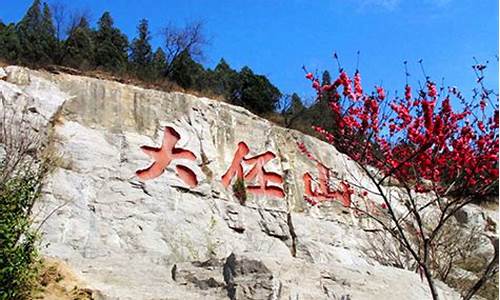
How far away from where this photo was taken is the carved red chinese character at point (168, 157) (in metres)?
10.1

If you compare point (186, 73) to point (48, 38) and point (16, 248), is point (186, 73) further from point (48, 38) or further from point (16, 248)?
point (16, 248)

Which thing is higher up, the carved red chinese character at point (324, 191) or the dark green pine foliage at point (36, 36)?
the dark green pine foliage at point (36, 36)

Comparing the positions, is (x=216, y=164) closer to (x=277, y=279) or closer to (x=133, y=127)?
(x=133, y=127)

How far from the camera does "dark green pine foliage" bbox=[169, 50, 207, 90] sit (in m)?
16.1

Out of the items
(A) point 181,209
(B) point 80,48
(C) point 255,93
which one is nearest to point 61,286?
(A) point 181,209

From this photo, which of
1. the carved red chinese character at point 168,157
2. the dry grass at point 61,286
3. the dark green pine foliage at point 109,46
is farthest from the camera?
the dark green pine foliage at point 109,46

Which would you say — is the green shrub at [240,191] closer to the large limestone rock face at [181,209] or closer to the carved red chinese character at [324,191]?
the large limestone rock face at [181,209]

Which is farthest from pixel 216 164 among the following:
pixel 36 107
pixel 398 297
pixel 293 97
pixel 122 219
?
pixel 293 97

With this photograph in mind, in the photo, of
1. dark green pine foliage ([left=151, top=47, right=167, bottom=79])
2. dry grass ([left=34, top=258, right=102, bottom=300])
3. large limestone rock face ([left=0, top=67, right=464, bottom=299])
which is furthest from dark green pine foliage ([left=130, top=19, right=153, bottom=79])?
dry grass ([left=34, top=258, right=102, bottom=300])

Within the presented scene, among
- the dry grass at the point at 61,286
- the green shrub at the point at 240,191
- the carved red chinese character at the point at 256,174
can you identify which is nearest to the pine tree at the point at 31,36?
the carved red chinese character at the point at 256,174

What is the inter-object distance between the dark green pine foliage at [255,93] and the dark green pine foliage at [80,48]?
4520 millimetres

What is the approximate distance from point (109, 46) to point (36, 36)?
2255 mm

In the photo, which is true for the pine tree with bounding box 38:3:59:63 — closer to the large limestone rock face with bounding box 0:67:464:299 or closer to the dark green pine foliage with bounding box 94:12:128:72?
the dark green pine foliage with bounding box 94:12:128:72

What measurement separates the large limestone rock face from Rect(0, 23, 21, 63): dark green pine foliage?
2.16 metres
